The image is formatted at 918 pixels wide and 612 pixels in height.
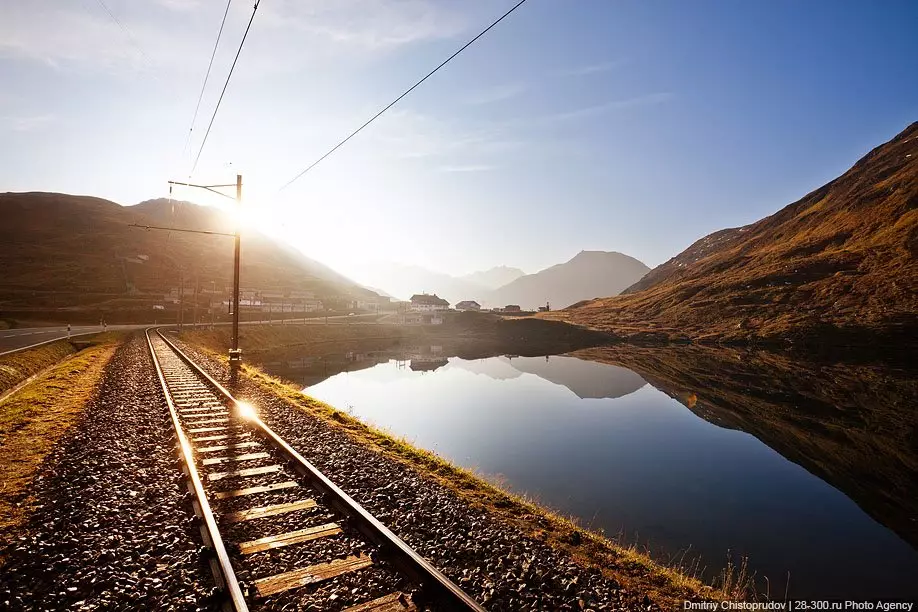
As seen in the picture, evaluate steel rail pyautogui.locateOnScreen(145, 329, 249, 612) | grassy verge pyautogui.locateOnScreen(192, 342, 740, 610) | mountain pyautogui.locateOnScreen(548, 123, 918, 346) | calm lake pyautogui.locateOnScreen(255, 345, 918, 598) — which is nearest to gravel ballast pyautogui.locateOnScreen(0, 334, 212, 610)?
steel rail pyautogui.locateOnScreen(145, 329, 249, 612)

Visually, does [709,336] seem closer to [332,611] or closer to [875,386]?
[875,386]

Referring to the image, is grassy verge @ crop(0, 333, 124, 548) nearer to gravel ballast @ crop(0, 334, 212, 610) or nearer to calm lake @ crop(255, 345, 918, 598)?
gravel ballast @ crop(0, 334, 212, 610)

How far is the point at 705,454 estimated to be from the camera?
78.8ft

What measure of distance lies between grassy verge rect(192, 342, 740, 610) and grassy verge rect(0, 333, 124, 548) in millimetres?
8404

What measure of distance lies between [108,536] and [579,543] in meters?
9.01

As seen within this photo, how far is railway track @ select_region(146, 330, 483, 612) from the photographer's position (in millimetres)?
5824

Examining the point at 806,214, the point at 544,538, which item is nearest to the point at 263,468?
the point at 544,538

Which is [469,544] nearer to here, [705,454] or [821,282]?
[705,454]

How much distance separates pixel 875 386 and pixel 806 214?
14767cm

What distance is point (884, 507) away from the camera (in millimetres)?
17375

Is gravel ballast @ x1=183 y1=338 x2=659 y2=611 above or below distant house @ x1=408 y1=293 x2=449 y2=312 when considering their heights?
below

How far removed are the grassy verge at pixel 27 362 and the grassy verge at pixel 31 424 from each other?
120cm

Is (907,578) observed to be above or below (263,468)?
below

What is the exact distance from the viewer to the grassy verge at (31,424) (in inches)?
347
